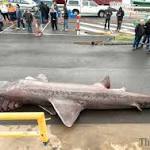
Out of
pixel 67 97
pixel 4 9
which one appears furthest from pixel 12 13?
pixel 67 97

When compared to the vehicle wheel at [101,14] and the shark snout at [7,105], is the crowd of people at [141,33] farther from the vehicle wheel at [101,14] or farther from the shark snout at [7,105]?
the vehicle wheel at [101,14]

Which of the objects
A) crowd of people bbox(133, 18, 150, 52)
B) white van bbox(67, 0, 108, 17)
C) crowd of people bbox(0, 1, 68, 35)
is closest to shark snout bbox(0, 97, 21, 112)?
crowd of people bbox(133, 18, 150, 52)

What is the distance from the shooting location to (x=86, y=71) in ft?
37.7

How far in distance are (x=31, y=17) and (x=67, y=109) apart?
45.5ft

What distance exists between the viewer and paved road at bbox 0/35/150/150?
6.67 metres

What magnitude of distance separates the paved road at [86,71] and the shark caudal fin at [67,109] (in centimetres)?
20

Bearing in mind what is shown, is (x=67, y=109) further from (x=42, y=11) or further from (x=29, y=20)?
(x=42, y=11)

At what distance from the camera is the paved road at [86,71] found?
667 centimetres

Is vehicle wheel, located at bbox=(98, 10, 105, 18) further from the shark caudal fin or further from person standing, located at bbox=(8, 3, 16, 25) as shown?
the shark caudal fin

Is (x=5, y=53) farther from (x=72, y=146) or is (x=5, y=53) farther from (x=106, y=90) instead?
(x=72, y=146)

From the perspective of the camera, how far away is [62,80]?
10.4 m

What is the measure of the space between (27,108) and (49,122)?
944 mm

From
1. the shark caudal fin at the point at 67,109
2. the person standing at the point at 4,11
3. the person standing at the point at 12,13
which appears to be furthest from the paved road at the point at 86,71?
the person standing at the point at 4,11

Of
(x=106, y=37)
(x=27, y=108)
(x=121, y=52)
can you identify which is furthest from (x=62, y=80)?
(x=106, y=37)
